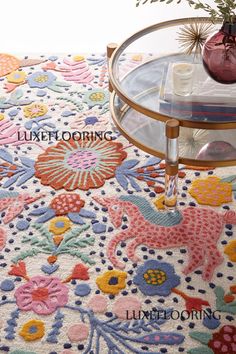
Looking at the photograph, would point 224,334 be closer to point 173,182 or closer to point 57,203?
point 173,182

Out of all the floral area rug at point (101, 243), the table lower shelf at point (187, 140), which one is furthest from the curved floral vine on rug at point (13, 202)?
the table lower shelf at point (187, 140)

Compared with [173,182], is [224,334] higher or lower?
lower

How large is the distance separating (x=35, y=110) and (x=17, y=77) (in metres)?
0.29

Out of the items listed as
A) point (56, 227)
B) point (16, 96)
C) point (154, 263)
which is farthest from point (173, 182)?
point (16, 96)

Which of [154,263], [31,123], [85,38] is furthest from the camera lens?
[85,38]

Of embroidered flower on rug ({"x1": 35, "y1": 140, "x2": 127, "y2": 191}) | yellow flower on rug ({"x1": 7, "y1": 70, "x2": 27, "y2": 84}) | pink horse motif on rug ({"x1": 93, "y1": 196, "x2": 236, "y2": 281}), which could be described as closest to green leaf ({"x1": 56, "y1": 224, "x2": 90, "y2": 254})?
pink horse motif on rug ({"x1": 93, "y1": 196, "x2": 236, "y2": 281})

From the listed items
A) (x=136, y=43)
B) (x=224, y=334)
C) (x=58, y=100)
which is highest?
(x=136, y=43)

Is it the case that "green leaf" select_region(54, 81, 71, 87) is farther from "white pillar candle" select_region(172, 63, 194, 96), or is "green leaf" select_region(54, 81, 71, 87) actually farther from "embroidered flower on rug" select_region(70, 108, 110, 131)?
"white pillar candle" select_region(172, 63, 194, 96)

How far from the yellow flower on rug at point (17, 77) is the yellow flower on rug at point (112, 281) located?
1.19 metres

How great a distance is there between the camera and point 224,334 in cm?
173

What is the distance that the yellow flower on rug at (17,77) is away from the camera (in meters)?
2.81

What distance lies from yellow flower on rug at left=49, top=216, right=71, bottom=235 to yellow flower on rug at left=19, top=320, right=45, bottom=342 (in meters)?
0.36

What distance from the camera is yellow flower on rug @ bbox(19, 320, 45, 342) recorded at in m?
1.75

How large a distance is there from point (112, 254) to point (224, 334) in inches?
17.3
